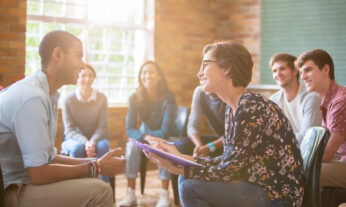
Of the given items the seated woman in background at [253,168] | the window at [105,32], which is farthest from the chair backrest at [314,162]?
the window at [105,32]

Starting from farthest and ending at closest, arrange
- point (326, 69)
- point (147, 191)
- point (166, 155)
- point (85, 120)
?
point (147, 191)
point (85, 120)
point (326, 69)
point (166, 155)

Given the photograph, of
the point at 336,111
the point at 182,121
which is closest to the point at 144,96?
the point at 182,121

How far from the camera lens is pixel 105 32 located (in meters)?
5.07

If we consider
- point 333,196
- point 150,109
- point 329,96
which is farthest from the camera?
point 150,109

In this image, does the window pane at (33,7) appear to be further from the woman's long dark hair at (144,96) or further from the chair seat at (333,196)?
the chair seat at (333,196)

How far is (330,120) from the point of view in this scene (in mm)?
2535

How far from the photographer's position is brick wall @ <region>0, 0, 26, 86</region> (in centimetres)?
383

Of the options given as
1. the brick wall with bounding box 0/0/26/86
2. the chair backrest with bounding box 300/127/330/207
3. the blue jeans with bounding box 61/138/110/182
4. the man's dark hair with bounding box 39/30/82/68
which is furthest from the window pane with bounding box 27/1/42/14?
the chair backrest with bounding box 300/127/330/207

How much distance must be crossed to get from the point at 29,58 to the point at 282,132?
360cm

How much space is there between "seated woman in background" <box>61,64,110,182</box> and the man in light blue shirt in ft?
5.52

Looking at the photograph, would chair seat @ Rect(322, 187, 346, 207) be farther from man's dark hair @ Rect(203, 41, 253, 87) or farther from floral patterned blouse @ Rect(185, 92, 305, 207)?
man's dark hair @ Rect(203, 41, 253, 87)

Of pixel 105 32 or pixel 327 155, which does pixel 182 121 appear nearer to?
pixel 327 155

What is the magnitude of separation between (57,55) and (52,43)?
6 cm

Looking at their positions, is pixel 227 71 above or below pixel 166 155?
above
